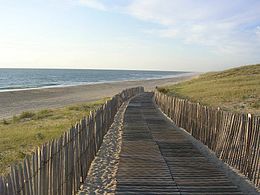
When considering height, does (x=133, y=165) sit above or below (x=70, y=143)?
below

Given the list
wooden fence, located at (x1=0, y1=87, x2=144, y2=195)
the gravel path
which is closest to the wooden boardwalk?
the gravel path

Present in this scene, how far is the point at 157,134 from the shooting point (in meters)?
11.7

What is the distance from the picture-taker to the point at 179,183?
6.44 m

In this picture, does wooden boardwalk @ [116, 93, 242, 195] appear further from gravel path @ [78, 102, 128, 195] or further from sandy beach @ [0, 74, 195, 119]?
sandy beach @ [0, 74, 195, 119]

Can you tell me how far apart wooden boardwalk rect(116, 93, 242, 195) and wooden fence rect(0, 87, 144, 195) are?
81 cm

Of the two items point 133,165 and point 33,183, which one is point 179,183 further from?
point 33,183

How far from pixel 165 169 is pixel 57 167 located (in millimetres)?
2668

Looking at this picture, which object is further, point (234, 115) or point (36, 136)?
point (36, 136)

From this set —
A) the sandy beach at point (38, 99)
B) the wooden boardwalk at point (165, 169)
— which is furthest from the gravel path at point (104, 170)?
the sandy beach at point (38, 99)

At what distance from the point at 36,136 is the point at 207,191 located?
8213 millimetres

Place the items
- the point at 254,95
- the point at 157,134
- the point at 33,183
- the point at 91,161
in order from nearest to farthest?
the point at 33,183, the point at 91,161, the point at 157,134, the point at 254,95

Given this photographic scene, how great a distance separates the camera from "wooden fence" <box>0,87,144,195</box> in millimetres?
3709

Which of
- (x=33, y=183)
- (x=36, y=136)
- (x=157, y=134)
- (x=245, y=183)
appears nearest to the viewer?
(x=33, y=183)

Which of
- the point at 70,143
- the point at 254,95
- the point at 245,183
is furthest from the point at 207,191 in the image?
the point at 254,95
